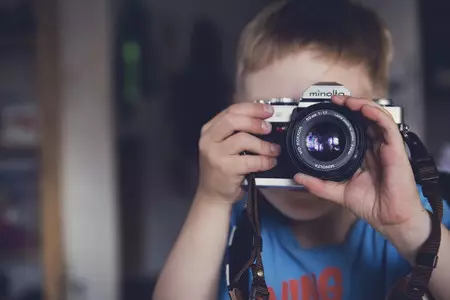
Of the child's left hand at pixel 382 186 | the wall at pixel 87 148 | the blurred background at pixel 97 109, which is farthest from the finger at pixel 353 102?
the wall at pixel 87 148

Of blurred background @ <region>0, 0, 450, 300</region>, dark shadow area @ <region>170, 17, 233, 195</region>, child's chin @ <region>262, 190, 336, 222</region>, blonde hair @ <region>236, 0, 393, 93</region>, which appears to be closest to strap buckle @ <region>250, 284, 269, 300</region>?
child's chin @ <region>262, 190, 336, 222</region>

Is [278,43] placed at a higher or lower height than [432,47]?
lower

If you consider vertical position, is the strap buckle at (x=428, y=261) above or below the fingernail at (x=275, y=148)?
below

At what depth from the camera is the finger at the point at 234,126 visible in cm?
55

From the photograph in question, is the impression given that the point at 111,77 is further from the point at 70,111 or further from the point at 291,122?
the point at 291,122

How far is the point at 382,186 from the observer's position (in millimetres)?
530

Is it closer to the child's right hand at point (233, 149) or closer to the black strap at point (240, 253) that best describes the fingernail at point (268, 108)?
the child's right hand at point (233, 149)

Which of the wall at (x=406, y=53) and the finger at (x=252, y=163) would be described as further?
the wall at (x=406, y=53)

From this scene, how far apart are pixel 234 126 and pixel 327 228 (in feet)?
0.51

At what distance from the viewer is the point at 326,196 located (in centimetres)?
54

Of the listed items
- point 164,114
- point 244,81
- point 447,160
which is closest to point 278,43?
point 244,81

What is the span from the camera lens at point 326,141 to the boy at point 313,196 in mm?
10

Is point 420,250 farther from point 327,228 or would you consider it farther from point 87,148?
point 87,148

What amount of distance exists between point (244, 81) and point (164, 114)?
2.93 feet
